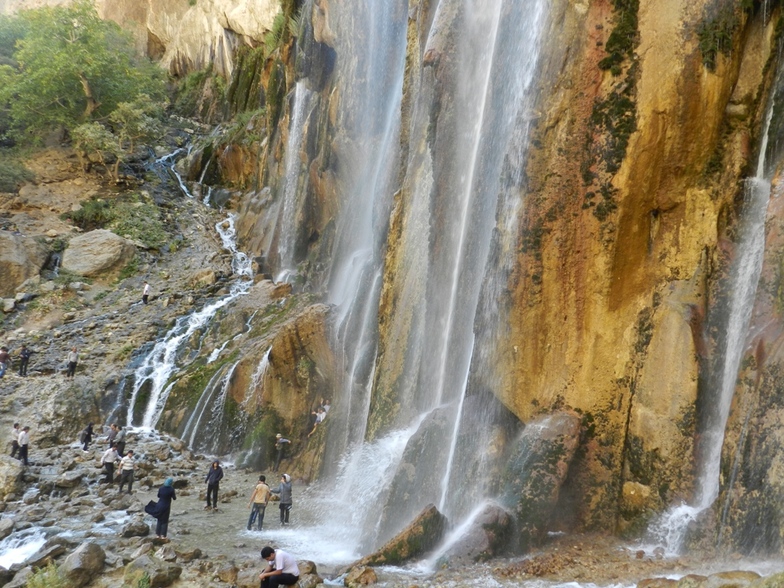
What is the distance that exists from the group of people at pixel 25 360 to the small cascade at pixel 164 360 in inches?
80.4

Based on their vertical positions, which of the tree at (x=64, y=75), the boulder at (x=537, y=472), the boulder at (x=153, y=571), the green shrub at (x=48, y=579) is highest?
the tree at (x=64, y=75)

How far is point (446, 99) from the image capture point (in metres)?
14.8

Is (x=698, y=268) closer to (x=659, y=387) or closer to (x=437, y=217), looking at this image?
(x=659, y=387)

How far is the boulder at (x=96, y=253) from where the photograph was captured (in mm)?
29688

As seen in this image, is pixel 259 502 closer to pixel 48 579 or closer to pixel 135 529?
pixel 135 529

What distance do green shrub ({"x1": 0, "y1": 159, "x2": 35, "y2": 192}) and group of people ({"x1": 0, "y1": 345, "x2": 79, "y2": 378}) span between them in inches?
496

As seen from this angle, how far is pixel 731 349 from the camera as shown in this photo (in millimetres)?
9648

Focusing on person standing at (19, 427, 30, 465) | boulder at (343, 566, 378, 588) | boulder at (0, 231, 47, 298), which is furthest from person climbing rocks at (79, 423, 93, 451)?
boulder at (0, 231, 47, 298)

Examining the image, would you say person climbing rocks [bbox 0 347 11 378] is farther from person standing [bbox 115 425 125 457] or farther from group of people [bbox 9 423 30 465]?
person standing [bbox 115 425 125 457]

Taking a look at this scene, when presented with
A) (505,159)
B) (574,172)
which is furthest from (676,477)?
(505,159)

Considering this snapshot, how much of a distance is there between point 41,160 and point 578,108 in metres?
33.3

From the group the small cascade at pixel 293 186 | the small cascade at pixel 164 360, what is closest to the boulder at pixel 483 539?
the small cascade at pixel 164 360

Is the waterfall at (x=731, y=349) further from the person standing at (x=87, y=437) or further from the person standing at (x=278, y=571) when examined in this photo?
the person standing at (x=87, y=437)

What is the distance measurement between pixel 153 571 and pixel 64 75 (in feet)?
110
